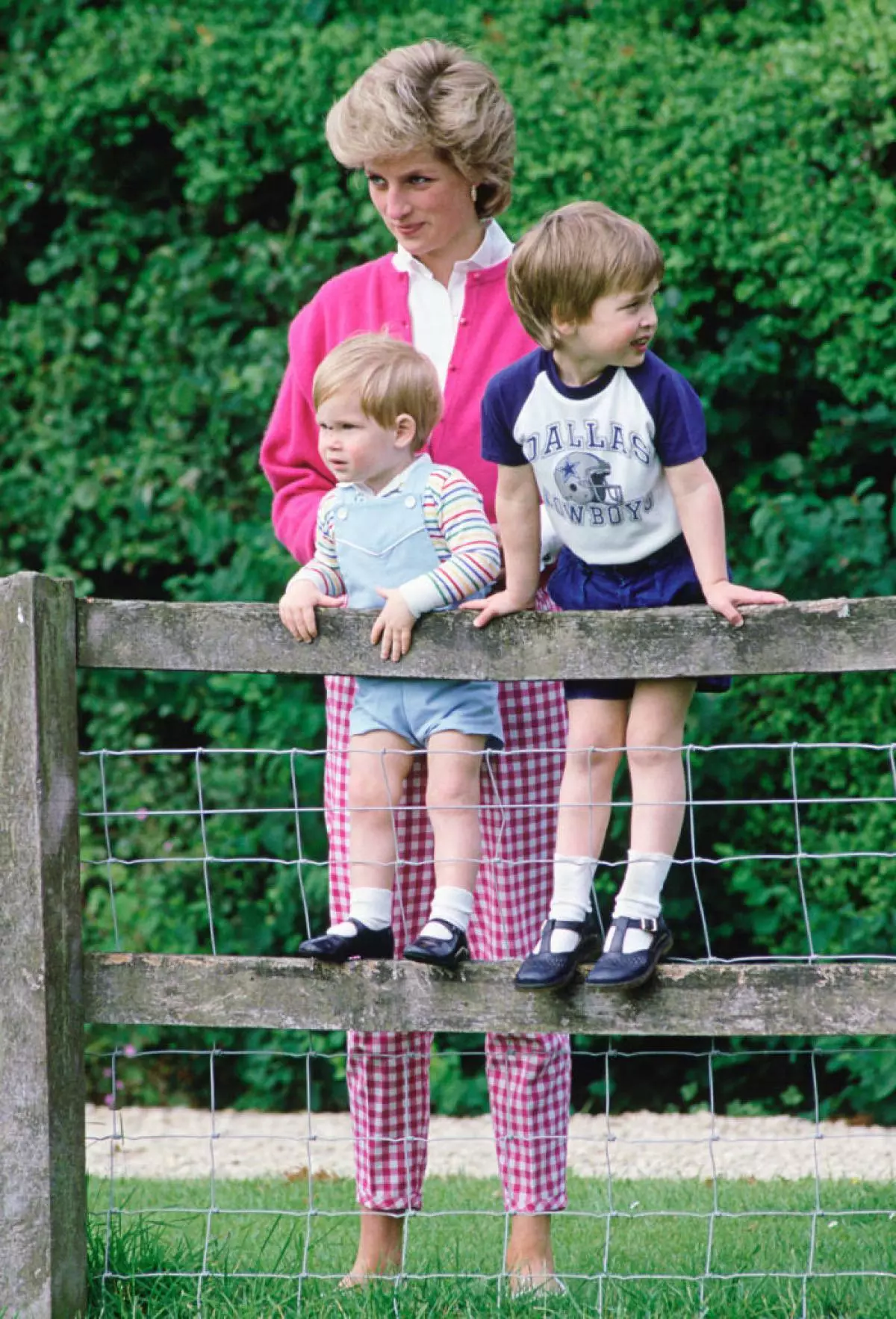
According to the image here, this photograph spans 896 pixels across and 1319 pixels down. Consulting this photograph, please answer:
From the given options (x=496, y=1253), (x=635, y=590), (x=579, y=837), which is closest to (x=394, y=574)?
(x=635, y=590)

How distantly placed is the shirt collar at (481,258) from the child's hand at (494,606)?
72 centimetres

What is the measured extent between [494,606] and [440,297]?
0.77m

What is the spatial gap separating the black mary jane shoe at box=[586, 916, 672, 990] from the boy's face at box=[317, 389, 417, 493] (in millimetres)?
870

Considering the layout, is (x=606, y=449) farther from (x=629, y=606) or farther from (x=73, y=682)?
(x=73, y=682)

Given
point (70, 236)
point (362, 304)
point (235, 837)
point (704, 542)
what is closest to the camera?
point (704, 542)

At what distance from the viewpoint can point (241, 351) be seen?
20.2 ft

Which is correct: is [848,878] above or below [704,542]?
below

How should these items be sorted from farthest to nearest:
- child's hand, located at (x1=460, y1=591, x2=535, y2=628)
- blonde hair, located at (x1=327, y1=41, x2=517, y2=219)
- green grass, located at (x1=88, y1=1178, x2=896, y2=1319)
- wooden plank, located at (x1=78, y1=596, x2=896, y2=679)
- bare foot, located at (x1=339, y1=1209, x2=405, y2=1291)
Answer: bare foot, located at (x1=339, y1=1209, x2=405, y2=1291)
blonde hair, located at (x1=327, y1=41, x2=517, y2=219)
green grass, located at (x1=88, y1=1178, x2=896, y2=1319)
child's hand, located at (x1=460, y1=591, x2=535, y2=628)
wooden plank, located at (x1=78, y1=596, x2=896, y2=679)

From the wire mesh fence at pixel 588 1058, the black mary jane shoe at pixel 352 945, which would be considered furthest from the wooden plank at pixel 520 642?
the wire mesh fence at pixel 588 1058

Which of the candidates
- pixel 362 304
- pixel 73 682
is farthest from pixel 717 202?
pixel 73 682

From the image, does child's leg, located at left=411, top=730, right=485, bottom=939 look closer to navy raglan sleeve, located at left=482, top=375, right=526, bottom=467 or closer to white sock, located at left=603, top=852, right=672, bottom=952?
white sock, located at left=603, top=852, right=672, bottom=952

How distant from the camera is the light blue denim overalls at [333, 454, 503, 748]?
114 inches

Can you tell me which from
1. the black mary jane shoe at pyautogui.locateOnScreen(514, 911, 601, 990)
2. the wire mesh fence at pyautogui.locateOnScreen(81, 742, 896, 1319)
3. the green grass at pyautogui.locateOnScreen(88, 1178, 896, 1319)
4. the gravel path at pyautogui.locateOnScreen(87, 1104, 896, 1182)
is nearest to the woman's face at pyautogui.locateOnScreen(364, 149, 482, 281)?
the black mary jane shoe at pyautogui.locateOnScreen(514, 911, 601, 990)

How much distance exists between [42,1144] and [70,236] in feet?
14.9
